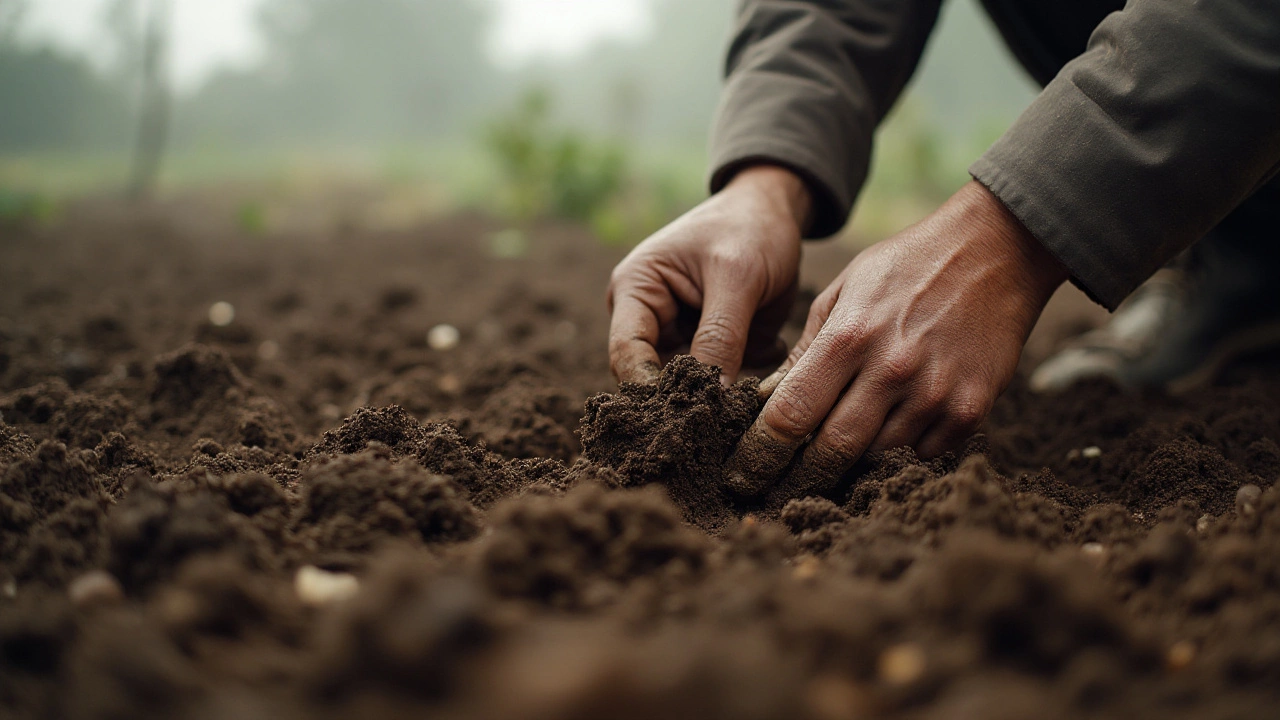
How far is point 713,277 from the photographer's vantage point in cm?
157

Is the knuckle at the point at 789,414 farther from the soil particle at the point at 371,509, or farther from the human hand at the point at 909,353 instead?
the soil particle at the point at 371,509

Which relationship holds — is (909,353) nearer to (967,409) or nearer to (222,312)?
(967,409)

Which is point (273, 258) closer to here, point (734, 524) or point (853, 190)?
point (853, 190)

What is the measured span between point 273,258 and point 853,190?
180 inches

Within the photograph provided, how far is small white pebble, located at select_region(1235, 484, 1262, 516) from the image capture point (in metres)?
1.06

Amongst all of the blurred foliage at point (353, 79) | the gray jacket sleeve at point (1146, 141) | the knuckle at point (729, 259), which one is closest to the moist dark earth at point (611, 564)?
the knuckle at point (729, 259)

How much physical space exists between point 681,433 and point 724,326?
0.29 meters

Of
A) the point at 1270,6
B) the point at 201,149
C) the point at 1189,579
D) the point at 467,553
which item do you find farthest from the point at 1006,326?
the point at 201,149

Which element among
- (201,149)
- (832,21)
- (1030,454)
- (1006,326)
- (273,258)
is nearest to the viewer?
(1006,326)

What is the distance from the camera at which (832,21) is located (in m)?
1.99

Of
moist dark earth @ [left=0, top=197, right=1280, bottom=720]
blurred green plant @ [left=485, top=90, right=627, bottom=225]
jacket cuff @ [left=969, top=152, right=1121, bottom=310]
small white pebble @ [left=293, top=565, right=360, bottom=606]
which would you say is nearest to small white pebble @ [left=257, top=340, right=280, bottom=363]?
moist dark earth @ [left=0, top=197, right=1280, bottom=720]

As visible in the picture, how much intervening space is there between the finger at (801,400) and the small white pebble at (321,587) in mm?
711

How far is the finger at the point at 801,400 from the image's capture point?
1.28 metres

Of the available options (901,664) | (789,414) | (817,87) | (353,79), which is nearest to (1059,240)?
(789,414)
